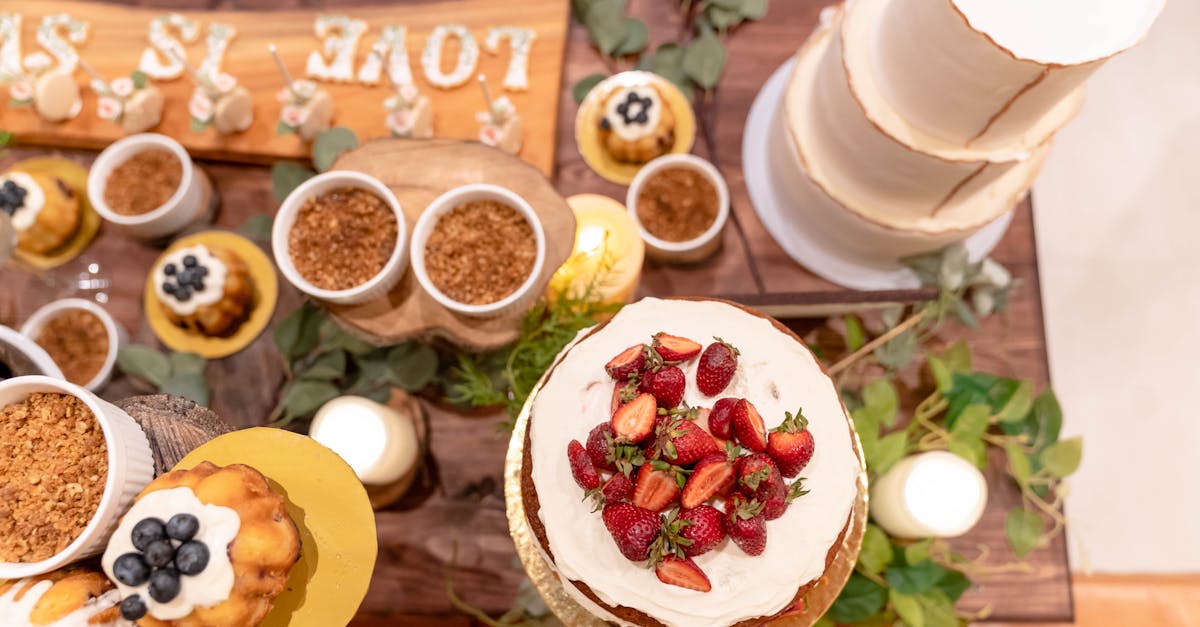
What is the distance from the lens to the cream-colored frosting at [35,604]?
70 centimetres

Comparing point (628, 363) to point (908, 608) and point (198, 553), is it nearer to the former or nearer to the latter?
point (198, 553)

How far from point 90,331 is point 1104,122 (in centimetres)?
252

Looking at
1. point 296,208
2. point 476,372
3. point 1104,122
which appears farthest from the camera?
point 1104,122

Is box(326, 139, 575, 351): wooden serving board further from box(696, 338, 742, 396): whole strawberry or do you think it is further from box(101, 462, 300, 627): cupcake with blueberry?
box(101, 462, 300, 627): cupcake with blueberry

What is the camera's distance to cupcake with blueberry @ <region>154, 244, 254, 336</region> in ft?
4.83

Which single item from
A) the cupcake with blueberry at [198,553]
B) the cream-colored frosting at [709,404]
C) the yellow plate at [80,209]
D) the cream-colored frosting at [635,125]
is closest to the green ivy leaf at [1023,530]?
the cream-colored frosting at [709,404]

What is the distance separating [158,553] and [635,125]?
121cm

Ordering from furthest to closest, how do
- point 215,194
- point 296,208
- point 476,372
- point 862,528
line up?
point 215,194 → point 476,372 → point 296,208 → point 862,528

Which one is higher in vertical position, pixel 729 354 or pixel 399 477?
pixel 729 354

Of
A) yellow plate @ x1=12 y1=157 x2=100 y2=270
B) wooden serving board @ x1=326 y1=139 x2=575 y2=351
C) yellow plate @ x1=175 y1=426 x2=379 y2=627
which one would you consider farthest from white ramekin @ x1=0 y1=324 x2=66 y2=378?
yellow plate @ x1=12 y1=157 x2=100 y2=270

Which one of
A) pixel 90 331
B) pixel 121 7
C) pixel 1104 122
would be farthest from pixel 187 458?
pixel 1104 122

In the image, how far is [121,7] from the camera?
178 centimetres

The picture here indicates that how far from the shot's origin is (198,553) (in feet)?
2.36

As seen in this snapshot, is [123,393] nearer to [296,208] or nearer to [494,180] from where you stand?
[296,208]
